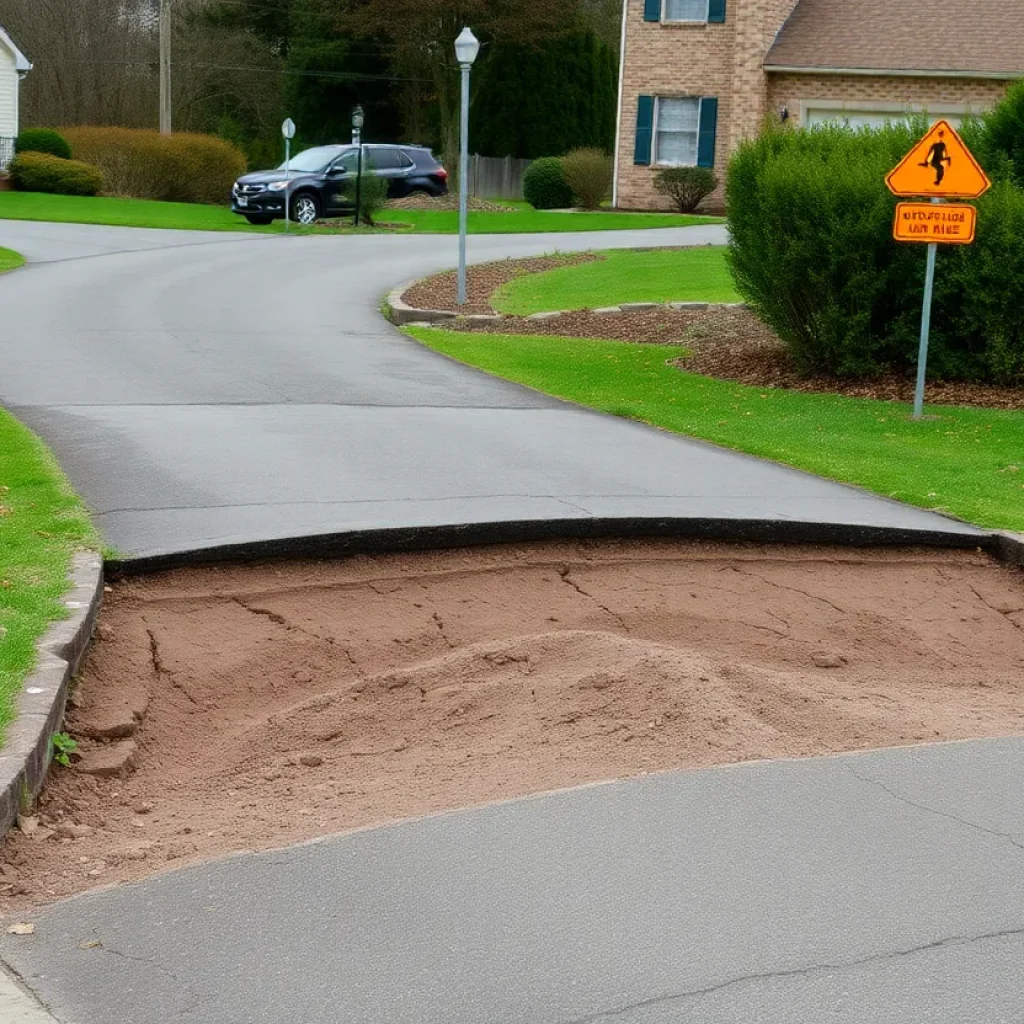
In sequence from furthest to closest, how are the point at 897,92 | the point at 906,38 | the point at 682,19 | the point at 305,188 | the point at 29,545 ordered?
the point at 682,19 → the point at 906,38 → the point at 305,188 → the point at 897,92 → the point at 29,545

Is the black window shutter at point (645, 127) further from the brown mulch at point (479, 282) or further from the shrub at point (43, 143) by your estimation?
the shrub at point (43, 143)

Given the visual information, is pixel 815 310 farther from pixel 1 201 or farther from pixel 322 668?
pixel 1 201

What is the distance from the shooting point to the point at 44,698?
5.63m

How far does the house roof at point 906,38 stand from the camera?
120ft

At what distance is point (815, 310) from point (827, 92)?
969 inches

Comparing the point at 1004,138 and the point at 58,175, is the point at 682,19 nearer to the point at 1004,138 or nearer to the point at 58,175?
the point at 58,175

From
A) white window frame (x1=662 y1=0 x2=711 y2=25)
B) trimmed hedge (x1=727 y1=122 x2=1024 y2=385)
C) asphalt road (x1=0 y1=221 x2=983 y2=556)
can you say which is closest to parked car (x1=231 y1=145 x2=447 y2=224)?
white window frame (x1=662 y1=0 x2=711 y2=25)

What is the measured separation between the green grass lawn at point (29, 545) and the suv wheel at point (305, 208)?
27.4 meters

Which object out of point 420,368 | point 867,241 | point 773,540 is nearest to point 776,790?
point 773,540

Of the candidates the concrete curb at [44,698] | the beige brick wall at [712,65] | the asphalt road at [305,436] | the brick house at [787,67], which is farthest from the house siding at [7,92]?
the concrete curb at [44,698]

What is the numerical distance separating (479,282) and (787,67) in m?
16.7

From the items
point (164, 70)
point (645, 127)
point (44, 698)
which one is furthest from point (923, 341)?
point (164, 70)

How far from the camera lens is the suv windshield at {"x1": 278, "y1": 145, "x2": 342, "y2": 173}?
124 feet

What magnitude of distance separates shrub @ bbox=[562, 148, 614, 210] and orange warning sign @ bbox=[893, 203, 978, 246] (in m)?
32.2
